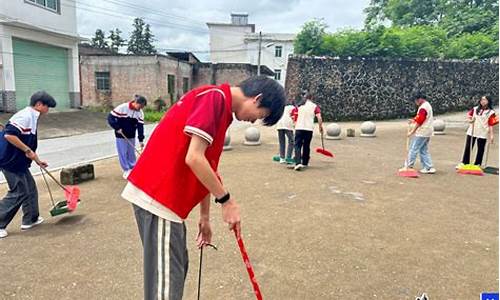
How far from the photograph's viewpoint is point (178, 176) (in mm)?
1889

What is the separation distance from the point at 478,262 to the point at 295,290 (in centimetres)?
196

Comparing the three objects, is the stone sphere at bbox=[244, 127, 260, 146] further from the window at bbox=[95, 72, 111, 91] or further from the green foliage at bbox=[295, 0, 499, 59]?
the window at bbox=[95, 72, 111, 91]

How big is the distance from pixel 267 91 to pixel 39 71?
65.6ft

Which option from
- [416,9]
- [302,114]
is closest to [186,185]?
[302,114]

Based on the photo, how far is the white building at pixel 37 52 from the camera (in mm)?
16344

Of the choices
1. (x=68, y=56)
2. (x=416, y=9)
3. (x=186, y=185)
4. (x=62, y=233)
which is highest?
(x=416, y=9)

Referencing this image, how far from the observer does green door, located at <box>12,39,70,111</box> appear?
56.9 ft

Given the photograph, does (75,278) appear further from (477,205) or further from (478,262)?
(477,205)

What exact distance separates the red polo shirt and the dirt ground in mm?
1440

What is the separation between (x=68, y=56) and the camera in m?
20.4

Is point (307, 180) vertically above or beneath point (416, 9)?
beneath

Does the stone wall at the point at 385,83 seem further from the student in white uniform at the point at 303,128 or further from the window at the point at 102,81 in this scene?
the window at the point at 102,81

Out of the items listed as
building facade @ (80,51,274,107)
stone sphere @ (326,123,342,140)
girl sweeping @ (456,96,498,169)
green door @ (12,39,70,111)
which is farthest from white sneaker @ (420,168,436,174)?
building facade @ (80,51,274,107)

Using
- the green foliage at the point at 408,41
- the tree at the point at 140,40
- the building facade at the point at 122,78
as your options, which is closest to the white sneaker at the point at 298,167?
the green foliage at the point at 408,41
